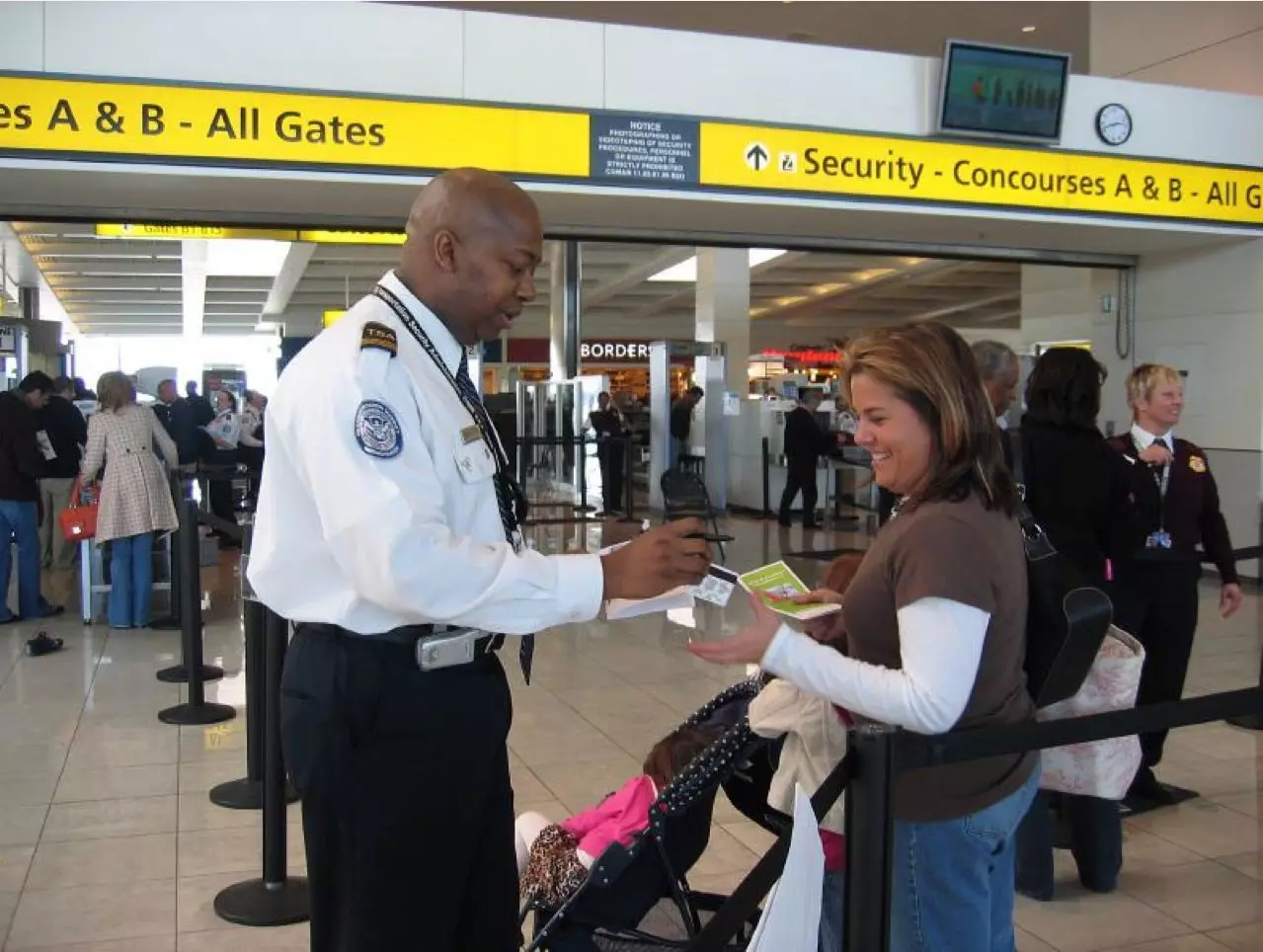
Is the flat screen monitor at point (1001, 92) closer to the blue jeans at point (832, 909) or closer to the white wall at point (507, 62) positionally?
the white wall at point (507, 62)

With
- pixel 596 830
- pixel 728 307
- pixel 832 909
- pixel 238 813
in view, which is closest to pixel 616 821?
pixel 596 830

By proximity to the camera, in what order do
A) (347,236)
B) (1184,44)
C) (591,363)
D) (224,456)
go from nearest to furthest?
(347,236), (1184,44), (224,456), (591,363)

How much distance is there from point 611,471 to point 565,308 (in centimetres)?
215

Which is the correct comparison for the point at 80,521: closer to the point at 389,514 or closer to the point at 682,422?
the point at 389,514

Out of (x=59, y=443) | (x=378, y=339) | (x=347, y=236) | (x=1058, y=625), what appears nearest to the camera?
(x=378, y=339)

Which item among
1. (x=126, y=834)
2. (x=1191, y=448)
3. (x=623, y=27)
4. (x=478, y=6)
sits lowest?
(x=126, y=834)

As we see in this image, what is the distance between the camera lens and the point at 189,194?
7.08m

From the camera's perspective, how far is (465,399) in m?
1.81

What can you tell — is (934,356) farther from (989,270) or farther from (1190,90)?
(989,270)

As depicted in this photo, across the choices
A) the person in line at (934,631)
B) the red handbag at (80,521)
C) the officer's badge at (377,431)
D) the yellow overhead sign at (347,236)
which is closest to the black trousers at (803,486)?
the yellow overhead sign at (347,236)

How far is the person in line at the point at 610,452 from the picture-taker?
50.4ft

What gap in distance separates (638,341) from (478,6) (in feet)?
67.3

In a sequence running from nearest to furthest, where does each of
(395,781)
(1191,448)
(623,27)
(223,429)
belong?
(395,781)
(1191,448)
(623,27)
(223,429)

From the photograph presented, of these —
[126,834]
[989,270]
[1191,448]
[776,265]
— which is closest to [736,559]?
[1191,448]
